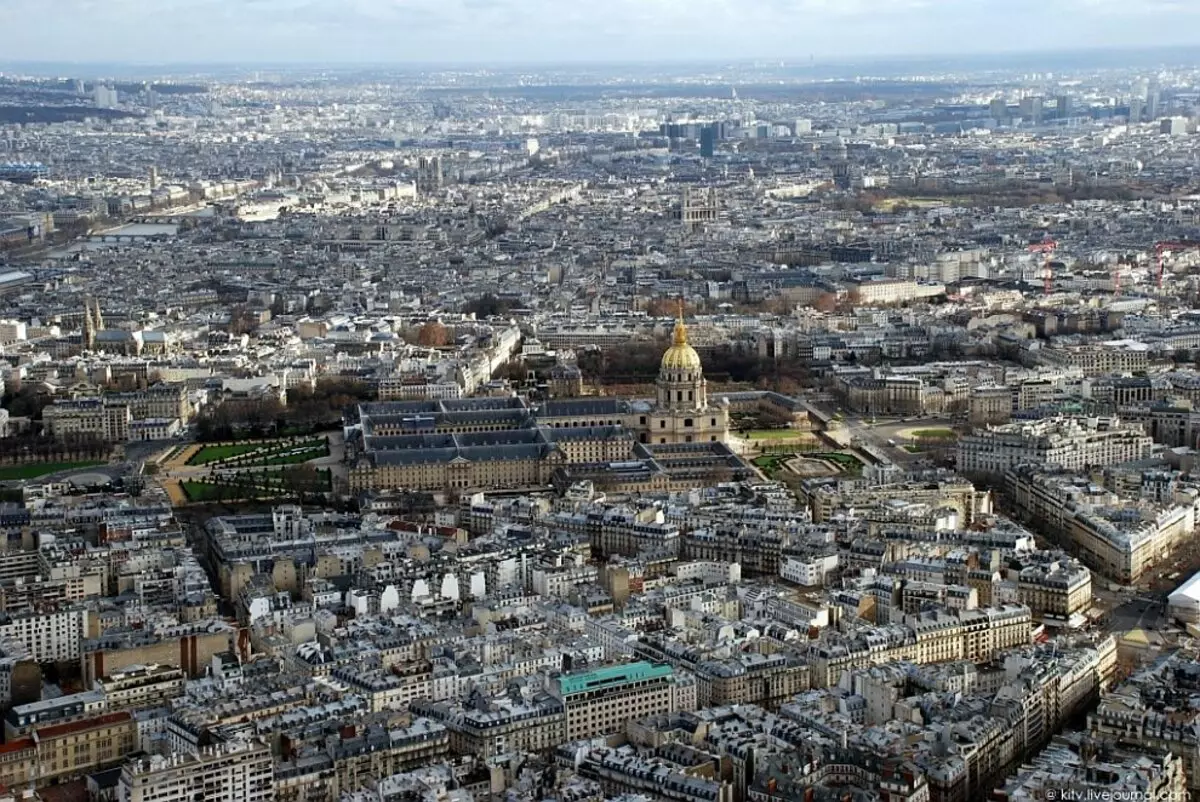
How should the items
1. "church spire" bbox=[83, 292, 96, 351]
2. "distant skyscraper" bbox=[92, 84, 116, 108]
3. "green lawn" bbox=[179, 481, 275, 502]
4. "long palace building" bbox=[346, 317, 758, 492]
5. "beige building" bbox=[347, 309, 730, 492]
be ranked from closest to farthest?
"green lawn" bbox=[179, 481, 275, 502] < "long palace building" bbox=[346, 317, 758, 492] < "beige building" bbox=[347, 309, 730, 492] < "church spire" bbox=[83, 292, 96, 351] < "distant skyscraper" bbox=[92, 84, 116, 108]

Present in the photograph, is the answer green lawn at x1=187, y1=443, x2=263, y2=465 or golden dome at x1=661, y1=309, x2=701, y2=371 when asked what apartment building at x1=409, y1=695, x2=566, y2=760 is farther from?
golden dome at x1=661, y1=309, x2=701, y2=371

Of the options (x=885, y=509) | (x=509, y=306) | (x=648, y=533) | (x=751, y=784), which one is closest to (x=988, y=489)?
(x=885, y=509)

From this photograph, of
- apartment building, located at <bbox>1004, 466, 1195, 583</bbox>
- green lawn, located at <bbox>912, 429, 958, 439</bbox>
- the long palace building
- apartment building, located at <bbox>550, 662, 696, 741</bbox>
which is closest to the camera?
apartment building, located at <bbox>550, 662, 696, 741</bbox>

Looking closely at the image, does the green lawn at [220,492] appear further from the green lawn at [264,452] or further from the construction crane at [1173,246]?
the construction crane at [1173,246]

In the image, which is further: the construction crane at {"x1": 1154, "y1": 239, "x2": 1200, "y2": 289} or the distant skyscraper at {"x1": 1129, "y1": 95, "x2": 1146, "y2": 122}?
the distant skyscraper at {"x1": 1129, "y1": 95, "x2": 1146, "y2": 122}

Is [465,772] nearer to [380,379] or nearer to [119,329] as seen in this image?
[380,379]

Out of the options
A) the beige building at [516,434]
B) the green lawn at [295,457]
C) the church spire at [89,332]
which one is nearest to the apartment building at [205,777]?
the beige building at [516,434]

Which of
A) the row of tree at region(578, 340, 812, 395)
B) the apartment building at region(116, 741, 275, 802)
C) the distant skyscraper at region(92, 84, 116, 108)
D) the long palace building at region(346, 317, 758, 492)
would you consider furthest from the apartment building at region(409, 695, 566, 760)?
the distant skyscraper at region(92, 84, 116, 108)
